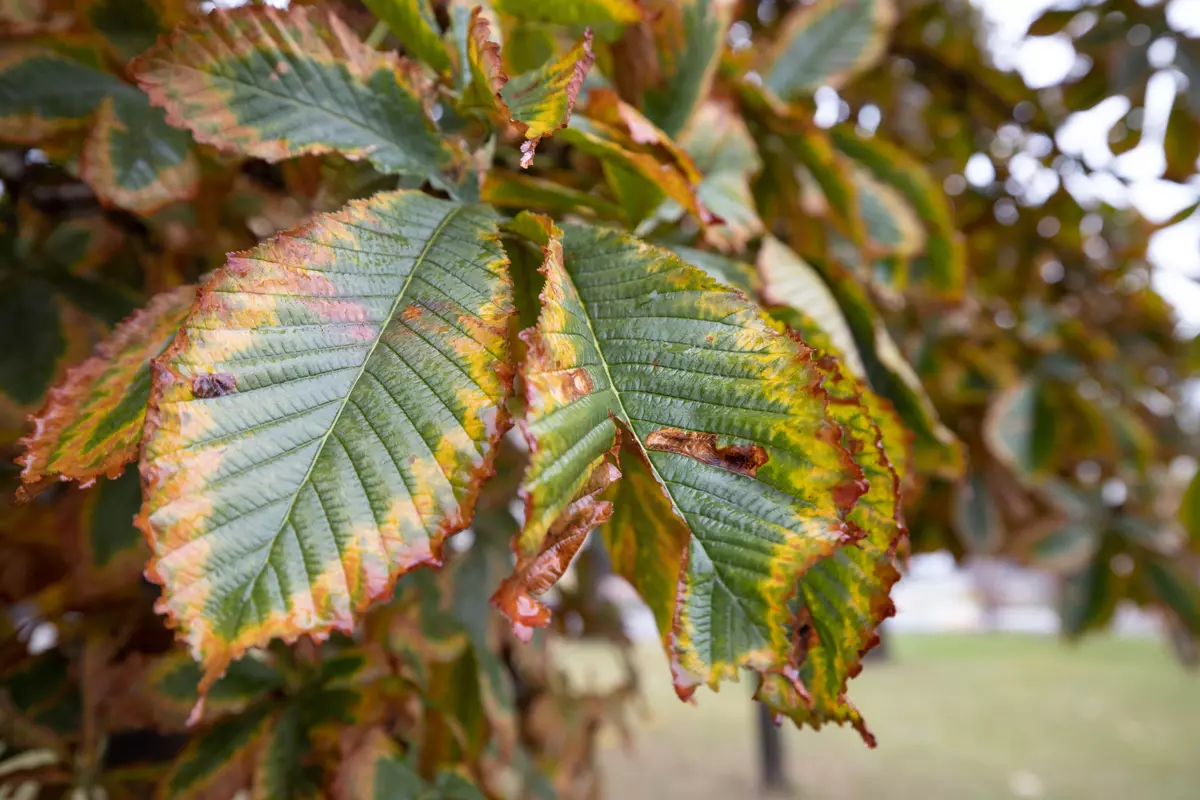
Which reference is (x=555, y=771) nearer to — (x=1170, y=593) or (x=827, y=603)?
(x=827, y=603)

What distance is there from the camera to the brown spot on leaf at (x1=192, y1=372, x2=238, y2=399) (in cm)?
24

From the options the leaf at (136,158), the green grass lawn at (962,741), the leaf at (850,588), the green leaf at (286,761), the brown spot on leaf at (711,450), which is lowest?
the green grass lawn at (962,741)

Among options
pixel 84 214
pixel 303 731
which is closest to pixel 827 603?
pixel 303 731

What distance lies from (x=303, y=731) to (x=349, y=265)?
1.41 ft

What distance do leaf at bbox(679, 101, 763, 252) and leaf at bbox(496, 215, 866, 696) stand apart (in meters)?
0.17

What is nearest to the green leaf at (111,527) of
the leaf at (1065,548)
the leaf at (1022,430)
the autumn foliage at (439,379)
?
the autumn foliage at (439,379)

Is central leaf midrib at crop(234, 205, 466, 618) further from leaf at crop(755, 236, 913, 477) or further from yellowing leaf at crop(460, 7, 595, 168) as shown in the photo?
leaf at crop(755, 236, 913, 477)

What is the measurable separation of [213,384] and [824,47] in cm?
58

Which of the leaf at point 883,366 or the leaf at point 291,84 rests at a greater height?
the leaf at point 291,84

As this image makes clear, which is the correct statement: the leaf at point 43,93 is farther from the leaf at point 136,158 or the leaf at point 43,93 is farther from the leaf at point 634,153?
the leaf at point 634,153

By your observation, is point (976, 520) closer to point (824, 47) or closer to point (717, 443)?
point (824, 47)

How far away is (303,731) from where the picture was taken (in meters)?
0.58

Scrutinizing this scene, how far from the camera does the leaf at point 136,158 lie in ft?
1.55

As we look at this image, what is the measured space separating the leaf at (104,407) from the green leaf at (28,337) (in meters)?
→ 0.28
